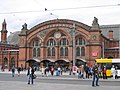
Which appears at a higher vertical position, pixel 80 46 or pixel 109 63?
pixel 80 46

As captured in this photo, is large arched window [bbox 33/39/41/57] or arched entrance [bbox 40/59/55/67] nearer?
arched entrance [bbox 40/59/55/67]

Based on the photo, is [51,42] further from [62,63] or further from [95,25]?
[95,25]

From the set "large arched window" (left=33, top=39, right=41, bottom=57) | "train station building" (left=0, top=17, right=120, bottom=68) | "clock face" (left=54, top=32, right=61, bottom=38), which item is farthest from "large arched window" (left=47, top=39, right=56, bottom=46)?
"large arched window" (left=33, top=39, right=41, bottom=57)

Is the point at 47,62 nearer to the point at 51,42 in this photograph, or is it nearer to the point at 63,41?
the point at 51,42

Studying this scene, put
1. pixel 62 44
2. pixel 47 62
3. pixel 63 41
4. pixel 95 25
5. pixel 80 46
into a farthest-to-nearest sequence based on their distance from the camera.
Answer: pixel 47 62
pixel 62 44
pixel 63 41
pixel 80 46
pixel 95 25

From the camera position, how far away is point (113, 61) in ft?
142

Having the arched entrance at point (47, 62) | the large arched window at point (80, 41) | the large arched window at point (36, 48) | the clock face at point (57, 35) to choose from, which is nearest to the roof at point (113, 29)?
the large arched window at point (80, 41)

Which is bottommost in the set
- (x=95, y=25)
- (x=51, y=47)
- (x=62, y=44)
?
(x=51, y=47)

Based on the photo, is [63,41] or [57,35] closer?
[63,41]

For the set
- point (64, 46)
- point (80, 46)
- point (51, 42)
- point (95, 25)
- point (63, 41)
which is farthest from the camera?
point (51, 42)

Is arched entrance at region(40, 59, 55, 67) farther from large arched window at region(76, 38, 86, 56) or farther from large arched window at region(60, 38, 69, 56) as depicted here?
large arched window at region(76, 38, 86, 56)

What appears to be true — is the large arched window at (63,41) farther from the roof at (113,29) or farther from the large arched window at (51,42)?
the roof at (113,29)

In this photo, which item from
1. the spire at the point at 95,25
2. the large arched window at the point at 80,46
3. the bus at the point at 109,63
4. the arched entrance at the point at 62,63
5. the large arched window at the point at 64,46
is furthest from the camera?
the large arched window at the point at 64,46

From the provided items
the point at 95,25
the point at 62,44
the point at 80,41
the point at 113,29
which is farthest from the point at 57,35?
the point at 113,29
